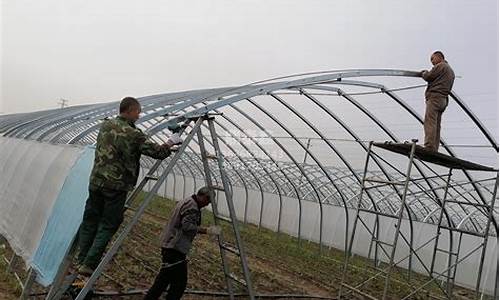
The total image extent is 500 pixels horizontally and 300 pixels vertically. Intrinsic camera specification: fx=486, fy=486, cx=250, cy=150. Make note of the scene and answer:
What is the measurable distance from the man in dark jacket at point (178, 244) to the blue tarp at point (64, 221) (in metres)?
1.18

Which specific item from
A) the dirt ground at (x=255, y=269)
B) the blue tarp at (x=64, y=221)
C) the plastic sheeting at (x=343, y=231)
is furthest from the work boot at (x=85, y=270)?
the plastic sheeting at (x=343, y=231)

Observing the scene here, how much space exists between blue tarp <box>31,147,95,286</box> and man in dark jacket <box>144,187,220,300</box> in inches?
46.5

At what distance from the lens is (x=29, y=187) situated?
816 centimetres

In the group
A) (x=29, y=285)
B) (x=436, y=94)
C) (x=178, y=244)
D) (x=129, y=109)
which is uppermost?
(x=436, y=94)

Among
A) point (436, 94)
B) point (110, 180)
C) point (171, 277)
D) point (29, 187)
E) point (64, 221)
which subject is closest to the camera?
point (110, 180)

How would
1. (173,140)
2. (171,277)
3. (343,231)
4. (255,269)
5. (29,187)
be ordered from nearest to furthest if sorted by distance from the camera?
(173,140), (171,277), (29,187), (255,269), (343,231)

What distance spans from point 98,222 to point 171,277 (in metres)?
1.33

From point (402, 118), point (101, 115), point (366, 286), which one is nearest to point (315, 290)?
point (366, 286)

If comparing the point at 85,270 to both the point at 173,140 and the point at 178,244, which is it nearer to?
the point at 178,244

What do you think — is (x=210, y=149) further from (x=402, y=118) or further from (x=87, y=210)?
(x=87, y=210)

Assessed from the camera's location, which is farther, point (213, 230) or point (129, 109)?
point (213, 230)

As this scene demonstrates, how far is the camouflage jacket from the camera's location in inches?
198

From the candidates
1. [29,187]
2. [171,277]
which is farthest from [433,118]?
[29,187]

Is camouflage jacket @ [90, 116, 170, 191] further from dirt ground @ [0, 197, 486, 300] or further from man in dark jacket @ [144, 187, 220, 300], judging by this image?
dirt ground @ [0, 197, 486, 300]
